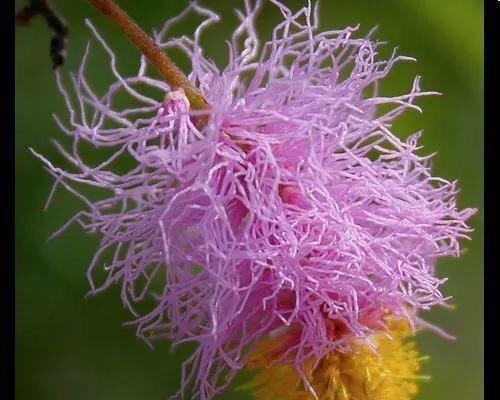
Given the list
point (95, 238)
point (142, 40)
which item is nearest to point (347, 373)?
point (142, 40)

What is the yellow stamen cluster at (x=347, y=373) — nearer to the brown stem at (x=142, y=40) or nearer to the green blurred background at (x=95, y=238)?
the brown stem at (x=142, y=40)
